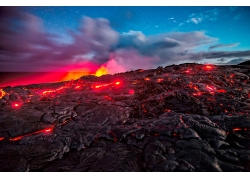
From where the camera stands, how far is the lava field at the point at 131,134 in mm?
3045

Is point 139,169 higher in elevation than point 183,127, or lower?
lower

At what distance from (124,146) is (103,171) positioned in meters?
0.92

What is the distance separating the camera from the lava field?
3045mm

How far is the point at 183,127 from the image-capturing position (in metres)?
4.08

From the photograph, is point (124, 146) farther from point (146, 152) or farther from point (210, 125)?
point (210, 125)

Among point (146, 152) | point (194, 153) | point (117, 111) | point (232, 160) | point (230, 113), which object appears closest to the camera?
point (232, 160)

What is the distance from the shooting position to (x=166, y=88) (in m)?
8.12

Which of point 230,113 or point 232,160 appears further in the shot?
point 230,113

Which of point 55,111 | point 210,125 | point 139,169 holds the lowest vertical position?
point 139,169

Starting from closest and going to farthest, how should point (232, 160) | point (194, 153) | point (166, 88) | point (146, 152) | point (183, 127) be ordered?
point (232, 160) < point (194, 153) < point (146, 152) < point (183, 127) < point (166, 88)

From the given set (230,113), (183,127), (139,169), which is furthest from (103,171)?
(230,113)

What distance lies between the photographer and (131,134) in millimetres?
4117

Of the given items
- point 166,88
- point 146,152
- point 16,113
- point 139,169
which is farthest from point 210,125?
point 16,113

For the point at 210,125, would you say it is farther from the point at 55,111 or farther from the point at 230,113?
the point at 55,111
